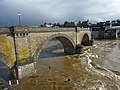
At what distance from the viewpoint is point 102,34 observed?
115 meters

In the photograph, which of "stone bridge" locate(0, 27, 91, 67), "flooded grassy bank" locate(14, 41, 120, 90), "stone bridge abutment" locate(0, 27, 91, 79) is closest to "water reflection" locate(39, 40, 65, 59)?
"stone bridge" locate(0, 27, 91, 67)

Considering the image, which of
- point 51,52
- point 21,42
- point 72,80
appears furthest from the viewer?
point 51,52

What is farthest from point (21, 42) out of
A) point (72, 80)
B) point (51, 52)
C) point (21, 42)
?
point (51, 52)

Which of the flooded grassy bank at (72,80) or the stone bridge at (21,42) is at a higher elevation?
the stone bridge at (21,42)

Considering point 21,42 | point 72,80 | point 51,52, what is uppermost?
point 21,42

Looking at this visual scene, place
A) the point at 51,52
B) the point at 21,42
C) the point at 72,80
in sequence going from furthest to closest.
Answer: the point at 51,52
the point at 21,42
the point at 72,80

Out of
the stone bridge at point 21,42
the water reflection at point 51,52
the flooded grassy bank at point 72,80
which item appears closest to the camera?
the flooded grassy bank at point 72,80

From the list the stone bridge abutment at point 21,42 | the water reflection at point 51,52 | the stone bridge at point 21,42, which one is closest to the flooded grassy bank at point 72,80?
the stone bridge abutment at point 21,42

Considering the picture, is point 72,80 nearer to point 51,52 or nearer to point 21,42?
point 21,42

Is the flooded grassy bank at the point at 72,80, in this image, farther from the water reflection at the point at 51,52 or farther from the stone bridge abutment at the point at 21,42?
the water reflection at the point at 51,52

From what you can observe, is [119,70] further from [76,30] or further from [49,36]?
[76,30]

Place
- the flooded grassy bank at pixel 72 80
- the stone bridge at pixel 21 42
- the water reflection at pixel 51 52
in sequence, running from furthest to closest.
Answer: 1. the water reflection at pixel 51 52
2. the stone bridge at pixel 21 42
3. the flooded grassy bank at pixel 72 80

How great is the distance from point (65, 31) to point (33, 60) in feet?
65.5

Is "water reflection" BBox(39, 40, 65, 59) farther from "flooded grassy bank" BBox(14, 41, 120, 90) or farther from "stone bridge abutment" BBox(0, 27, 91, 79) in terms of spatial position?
"flooded grassy bank" BBox(14, 41, 120, 90)
